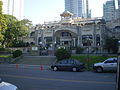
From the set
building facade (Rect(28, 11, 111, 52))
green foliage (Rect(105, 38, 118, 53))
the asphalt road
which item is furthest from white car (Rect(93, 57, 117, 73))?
building facade (Rect(28, 11, 111, 52))

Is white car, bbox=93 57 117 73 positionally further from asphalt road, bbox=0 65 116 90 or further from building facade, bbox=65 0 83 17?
building facade, bbox=65 0 83 17

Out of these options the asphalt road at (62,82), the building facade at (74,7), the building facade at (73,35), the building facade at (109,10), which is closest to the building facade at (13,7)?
the building facade at (73,35)

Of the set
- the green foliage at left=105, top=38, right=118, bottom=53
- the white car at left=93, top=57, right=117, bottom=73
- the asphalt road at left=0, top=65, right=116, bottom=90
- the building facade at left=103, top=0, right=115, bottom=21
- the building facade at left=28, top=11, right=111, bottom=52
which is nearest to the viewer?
the asphalt road at left=0, top=65, right=116, bottom=90

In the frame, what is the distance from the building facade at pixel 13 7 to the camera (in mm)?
84863

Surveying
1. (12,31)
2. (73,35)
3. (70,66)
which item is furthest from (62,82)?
(12,31)

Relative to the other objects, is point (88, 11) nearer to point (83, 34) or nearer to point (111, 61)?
point (83, 34)

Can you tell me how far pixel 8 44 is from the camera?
196 feet

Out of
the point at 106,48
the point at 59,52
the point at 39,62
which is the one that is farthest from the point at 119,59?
the point at 106,48

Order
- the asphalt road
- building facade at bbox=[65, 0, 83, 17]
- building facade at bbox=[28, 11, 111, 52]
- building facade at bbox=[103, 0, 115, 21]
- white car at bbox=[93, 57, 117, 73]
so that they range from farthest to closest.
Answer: building facade at bbox=[65, 0, 83, 17] < building facade at bbox=[103, 0, 115, 21] < building facade at bbox=[28, 11, 111, 52] < white car at bbox=[93, 57, 117, 73] < the asphalt road

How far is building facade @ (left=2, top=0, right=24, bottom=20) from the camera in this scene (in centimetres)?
8486

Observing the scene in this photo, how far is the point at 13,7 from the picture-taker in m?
89.9

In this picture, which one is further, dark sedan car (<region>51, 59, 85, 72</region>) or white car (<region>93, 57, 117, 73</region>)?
dark sedan car (<region>51, 59, 85, 72</region>)

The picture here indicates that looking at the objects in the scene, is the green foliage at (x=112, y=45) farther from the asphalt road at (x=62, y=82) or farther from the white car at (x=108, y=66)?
the asphalt road at (x=62, y=82)

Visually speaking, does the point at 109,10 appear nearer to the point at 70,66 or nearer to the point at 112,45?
the point at 112,45
